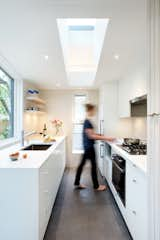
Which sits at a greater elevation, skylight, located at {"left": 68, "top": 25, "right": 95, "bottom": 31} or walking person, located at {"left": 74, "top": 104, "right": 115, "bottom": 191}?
skylight, located at {"left": 68, "top": 25, "right": 95, "bottom": 31}

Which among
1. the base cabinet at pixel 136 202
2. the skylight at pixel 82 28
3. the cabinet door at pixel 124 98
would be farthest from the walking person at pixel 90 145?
the skylight at pixel 82 28

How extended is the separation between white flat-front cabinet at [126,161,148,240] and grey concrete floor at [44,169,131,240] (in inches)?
12.5

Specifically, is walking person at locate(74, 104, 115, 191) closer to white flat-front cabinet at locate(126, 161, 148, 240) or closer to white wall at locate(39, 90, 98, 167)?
white flat-front cabinet at locate(126, 161, 148, 240)

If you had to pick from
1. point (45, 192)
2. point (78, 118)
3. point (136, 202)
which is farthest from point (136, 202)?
point (78, 118)

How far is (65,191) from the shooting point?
11.3ft

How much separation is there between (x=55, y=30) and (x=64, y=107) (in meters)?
3.37

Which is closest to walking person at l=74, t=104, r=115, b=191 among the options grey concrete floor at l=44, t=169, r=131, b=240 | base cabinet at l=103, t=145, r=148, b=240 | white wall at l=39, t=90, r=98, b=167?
grey concrete floor at l=44, t=169, r=131, b=240

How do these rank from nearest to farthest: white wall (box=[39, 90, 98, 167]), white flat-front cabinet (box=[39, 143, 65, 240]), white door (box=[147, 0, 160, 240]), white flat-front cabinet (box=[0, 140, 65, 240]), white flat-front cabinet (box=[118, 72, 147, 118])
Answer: white door (box=[147, 0, 160, 240])
white flat-front cabinet (box=[0, 140, 65, 240])
white flat-front cabinet (box=[39, 143, 65, 240])
white flat-front cabinet (box=[118, 72, 147, 118])
white wall (box=[39, 90, 98, 167])

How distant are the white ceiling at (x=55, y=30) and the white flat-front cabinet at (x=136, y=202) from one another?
4.55ft

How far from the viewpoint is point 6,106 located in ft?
11.2

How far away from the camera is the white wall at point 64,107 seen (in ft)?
17.1

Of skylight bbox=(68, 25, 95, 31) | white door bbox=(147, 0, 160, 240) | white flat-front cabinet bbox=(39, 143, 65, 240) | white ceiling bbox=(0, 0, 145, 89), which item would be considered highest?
skylight bbox=(68, 25, 95, 31)

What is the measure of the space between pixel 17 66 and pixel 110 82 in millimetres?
2047

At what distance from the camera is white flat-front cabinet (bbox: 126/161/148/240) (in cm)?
159
